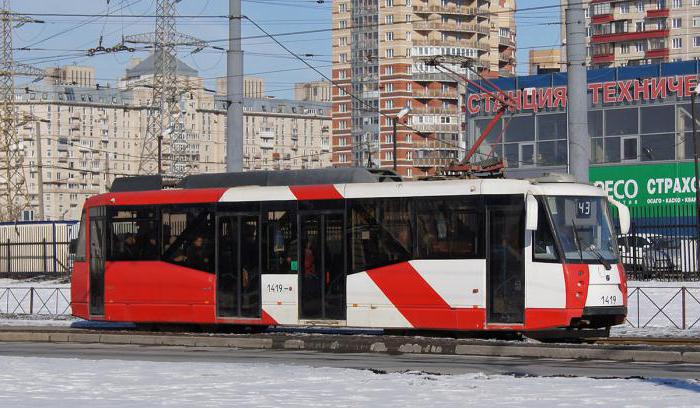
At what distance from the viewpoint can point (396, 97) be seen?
6673 inches

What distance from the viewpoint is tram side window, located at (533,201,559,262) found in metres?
24.0

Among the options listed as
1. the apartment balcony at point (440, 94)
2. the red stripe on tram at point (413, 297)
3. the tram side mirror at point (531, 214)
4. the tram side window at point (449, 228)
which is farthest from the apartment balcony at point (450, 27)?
the tram side mirror at point (531, 214)

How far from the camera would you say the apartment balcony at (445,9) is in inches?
6604

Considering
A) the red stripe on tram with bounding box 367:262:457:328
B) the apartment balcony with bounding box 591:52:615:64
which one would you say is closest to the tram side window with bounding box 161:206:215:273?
the red stripe on tram with bounding box 367:262:457:328

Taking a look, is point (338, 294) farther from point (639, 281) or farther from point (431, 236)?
point (639, 281)

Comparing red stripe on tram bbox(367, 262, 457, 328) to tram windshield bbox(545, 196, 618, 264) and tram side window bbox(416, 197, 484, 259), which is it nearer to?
tram side window bbox(416, 197, 484, 259)

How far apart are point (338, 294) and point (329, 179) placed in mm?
2160

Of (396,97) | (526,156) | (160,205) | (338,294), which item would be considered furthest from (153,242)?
(396,97)

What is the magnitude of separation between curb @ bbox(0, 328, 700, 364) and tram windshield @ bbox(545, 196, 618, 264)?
2105 millimetres

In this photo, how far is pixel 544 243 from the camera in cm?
2411

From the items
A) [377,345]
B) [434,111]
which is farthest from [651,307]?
[434,111]

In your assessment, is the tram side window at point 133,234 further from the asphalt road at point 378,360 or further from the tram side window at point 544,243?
the tram side window at point 544,243

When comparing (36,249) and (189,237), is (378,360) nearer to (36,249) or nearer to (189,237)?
(189,237)

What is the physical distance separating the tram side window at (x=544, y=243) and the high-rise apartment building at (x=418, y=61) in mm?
136399
